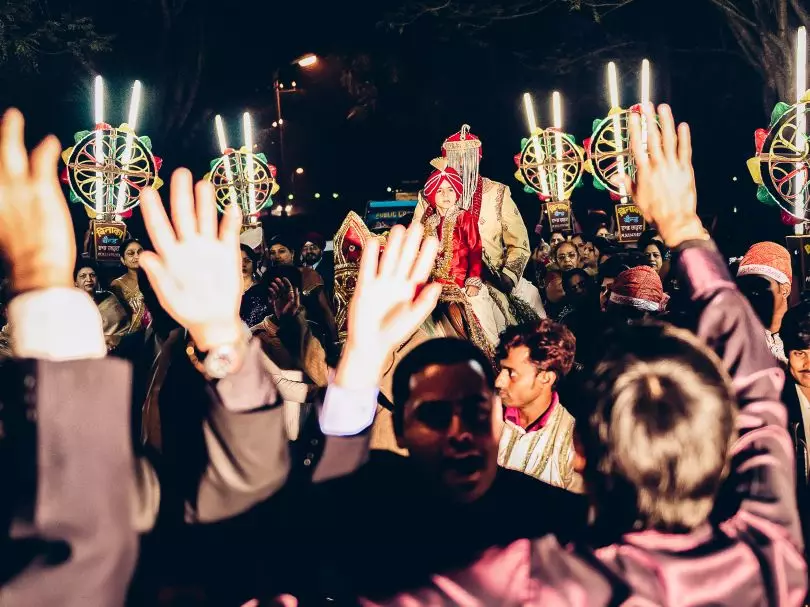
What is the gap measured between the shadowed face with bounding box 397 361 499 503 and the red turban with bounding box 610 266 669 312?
305 cm

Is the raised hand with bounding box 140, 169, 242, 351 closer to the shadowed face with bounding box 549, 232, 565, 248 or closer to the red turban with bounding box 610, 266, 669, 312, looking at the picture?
the red turban with bounding box 610, 266, 669, 312

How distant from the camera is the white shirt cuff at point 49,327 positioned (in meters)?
→ 1.52

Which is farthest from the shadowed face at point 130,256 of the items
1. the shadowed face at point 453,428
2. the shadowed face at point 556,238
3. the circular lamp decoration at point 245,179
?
the shadowed face at point 453,428

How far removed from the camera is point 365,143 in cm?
3416

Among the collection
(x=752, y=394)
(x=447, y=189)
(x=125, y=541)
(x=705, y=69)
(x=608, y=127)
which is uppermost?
(x=705, y=69)

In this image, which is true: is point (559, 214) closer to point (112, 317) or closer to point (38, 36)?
point (112, 317)

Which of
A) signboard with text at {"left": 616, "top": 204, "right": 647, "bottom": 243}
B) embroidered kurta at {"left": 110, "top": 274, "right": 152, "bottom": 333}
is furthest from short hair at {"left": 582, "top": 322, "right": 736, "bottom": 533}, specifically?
signboard with text at {"left": 616, "top": 204, "right": 647, "bottom": 243}

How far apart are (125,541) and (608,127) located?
30.2ft

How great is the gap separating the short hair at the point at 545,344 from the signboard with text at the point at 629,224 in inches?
253

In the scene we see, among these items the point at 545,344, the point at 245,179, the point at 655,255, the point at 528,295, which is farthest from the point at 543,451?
the point at 245,179

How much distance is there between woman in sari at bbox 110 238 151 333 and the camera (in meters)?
7.22

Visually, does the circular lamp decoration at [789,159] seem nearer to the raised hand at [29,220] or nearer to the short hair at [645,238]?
the short hair at [645,238]

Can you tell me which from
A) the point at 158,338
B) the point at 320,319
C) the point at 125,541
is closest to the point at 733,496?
the point at 125,541

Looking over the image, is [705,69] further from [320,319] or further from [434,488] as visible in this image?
[434,488]
